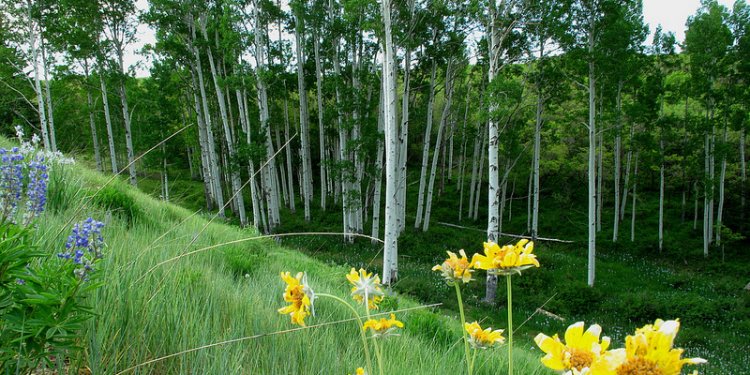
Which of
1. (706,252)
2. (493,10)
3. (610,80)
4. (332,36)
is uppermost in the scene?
(332,36)

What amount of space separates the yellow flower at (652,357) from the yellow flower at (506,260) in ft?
1.15

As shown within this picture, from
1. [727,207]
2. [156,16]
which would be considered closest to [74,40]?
[156,16]

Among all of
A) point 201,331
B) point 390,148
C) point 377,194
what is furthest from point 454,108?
point 201,331

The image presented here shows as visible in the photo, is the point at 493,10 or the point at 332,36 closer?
the point at 493,10

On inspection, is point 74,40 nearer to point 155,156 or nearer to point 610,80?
point 155,156

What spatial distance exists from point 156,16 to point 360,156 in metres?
9.45

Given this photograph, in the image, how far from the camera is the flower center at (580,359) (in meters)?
0.60

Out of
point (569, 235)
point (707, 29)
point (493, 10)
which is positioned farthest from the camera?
point (569, 235)

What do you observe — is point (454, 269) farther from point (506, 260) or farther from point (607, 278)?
point (607, 278)

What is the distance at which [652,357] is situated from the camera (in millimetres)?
474

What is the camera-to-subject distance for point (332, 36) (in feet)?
53.3

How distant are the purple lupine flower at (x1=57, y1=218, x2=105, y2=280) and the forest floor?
116 inches

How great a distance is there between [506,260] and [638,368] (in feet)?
1.21

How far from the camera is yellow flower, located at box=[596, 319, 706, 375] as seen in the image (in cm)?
46
